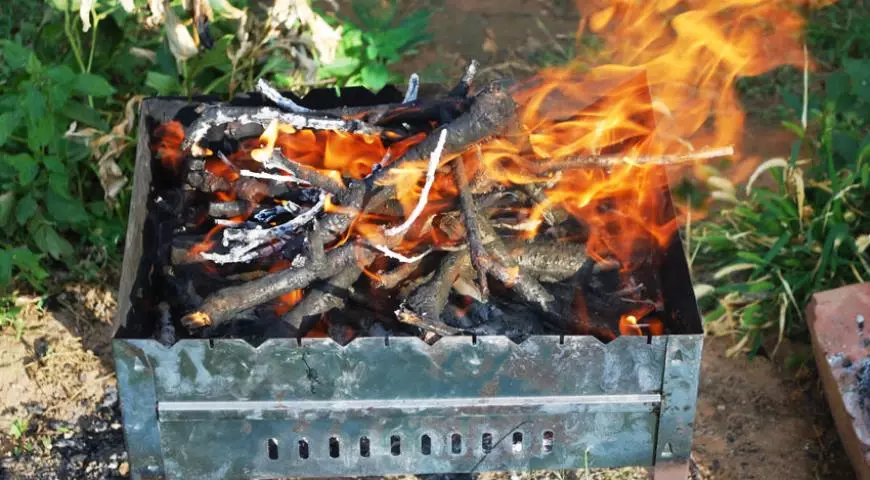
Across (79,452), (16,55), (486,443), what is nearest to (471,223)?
(486,443)

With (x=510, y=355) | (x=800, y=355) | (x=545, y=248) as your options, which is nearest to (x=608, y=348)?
(x=510, y=355)

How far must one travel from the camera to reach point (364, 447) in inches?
116

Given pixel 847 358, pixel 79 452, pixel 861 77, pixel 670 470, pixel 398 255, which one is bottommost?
pixel 79 452

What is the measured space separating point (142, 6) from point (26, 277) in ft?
3.57

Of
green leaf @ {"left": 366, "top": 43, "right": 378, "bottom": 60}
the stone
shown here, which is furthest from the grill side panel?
green leaf @ {"left": 366, "top": 43, "right": 378, "bottom": 60}

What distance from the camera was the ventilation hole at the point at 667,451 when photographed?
9.55 ft

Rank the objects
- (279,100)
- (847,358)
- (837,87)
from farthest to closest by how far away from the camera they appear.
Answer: (837,87) < (847,358) < (279,100)

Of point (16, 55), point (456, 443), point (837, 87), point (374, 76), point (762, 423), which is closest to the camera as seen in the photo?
point (456, 443)

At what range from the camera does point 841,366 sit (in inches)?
142

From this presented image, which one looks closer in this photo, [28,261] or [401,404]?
[401,404]

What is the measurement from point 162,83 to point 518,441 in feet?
6.55

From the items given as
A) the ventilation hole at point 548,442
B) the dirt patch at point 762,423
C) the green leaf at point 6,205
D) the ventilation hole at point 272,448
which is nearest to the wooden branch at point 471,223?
the ventilation hole at point 548,442

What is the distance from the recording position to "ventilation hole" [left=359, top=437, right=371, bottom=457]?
9.58 ft

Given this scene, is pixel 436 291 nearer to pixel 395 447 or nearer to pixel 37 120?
pixel 395 447
